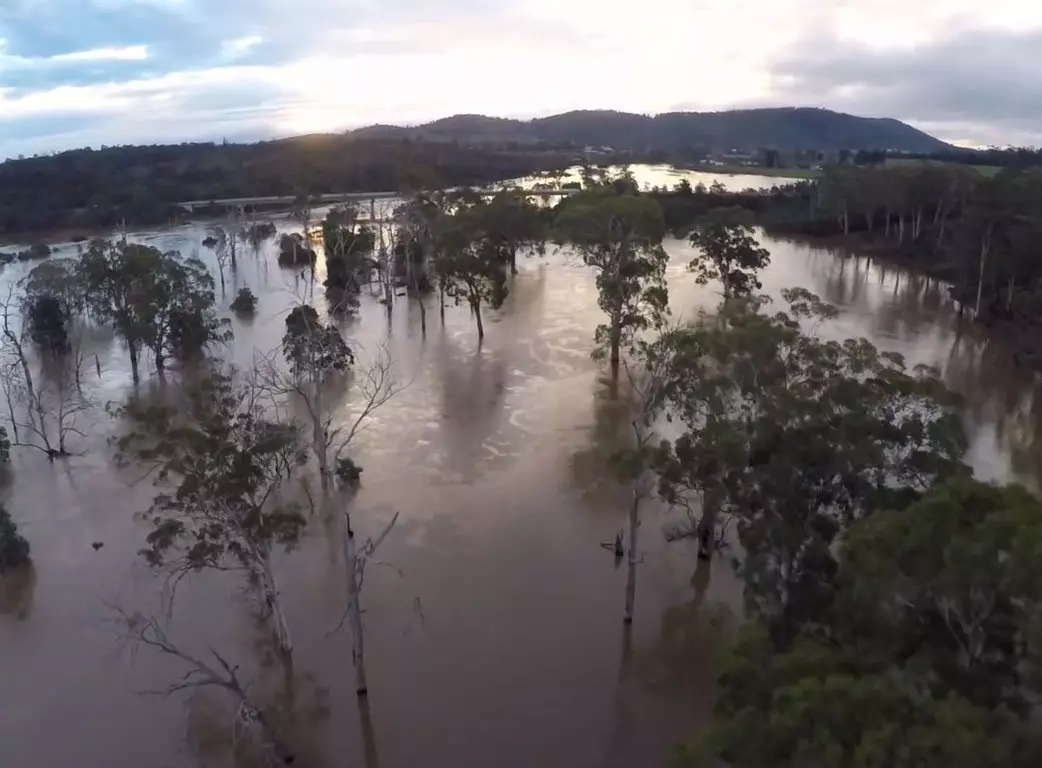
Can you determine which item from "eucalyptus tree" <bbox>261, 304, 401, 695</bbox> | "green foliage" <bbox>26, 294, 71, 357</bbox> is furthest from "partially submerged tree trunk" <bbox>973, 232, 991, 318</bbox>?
"green foliage" <bbox>26, 294, 71, 357</bbox>

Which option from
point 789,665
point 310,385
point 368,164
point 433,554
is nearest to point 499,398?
point 310,385

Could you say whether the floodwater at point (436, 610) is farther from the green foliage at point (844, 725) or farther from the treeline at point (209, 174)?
the treeline at point (209, 174)

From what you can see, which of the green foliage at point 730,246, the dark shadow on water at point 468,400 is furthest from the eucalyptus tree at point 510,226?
the green foliage at point 730,246

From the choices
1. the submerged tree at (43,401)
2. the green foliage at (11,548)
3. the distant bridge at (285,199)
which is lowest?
the green foliage at (11,548)

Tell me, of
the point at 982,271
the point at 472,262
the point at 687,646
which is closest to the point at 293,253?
the point at 472,262

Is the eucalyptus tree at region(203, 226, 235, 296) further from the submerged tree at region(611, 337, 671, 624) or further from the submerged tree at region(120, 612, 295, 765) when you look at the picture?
the submerged tree at region(611, 337, 671, 624)

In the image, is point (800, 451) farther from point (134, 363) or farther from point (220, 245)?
point (220, 245)
